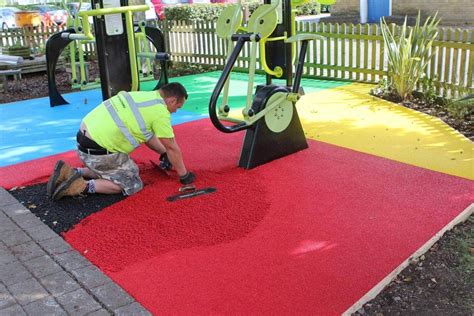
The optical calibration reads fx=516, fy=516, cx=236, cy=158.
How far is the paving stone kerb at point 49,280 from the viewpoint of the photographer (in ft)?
10.4

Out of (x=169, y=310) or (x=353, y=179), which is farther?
(x=353, y=179)

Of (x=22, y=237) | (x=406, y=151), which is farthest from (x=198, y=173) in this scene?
→ (x=406, y=151)

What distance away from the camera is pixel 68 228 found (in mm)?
4262

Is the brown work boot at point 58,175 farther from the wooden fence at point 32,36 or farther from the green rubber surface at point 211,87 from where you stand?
the wooden fence at point 32,36

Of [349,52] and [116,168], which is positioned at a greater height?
[349,52]

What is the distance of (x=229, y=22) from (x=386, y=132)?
2.45m

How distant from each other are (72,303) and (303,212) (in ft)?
6.60

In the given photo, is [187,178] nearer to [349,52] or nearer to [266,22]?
[266,22]

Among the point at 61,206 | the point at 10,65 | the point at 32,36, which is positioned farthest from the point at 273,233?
the point at 32,36

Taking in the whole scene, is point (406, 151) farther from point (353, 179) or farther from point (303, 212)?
point (303, 212)

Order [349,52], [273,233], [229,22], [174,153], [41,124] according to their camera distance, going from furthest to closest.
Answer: [349,52] < [41,124] < [229,22] < [174,153] < [273,233]

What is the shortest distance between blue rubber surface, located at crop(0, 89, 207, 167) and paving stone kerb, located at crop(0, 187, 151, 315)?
2354mm

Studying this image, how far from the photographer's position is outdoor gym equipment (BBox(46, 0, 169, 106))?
677 centimetres

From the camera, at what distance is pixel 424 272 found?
3.43m
